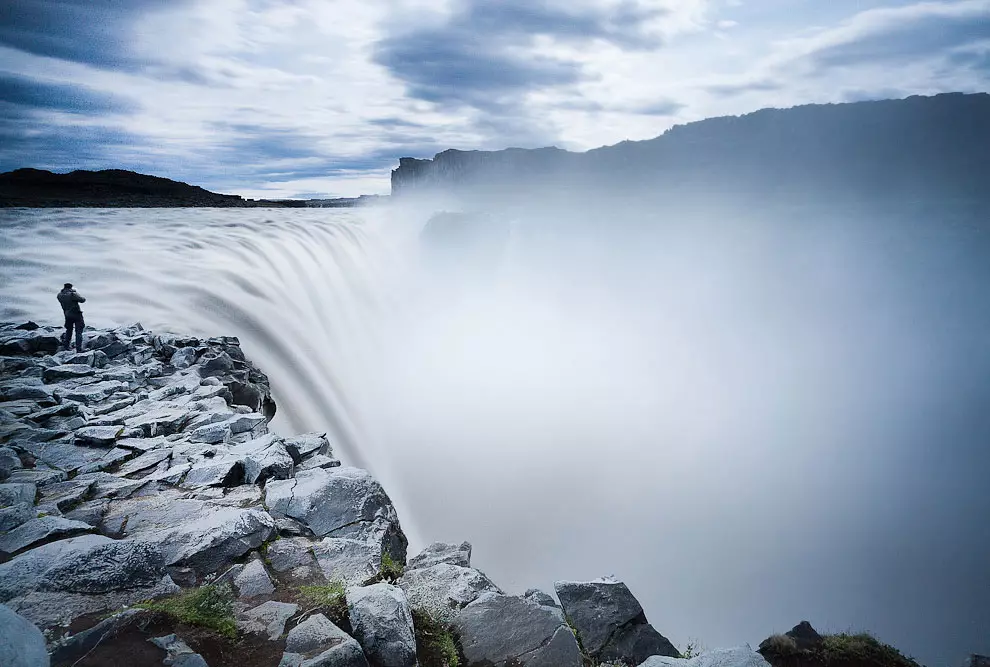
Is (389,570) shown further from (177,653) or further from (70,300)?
(70,300)

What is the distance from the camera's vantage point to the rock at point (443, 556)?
238 inches

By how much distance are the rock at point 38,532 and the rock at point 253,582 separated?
170cm

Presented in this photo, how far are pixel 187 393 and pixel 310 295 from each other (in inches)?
456

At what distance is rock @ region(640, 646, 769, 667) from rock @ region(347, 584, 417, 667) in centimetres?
215

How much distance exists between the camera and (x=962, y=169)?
68.4 meters

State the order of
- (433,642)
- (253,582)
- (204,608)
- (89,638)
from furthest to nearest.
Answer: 1. (253,582)
2. (433,642)
3. (204,608)
4. (89,638)

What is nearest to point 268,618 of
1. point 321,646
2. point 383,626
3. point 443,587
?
point 321,646

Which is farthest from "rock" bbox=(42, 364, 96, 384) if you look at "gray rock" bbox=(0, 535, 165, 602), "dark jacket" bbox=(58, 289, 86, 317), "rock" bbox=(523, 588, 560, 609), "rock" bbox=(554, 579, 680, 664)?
"rock" bbox=(554, 579, 680, 664)

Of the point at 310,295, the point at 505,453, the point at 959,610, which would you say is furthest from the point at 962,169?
the point at 310,295

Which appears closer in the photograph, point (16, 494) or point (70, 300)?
point (16, 494)

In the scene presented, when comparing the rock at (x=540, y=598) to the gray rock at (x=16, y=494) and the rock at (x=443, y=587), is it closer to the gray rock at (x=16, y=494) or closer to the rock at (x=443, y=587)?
the rock at (x=443, y=587)

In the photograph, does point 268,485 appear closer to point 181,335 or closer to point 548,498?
point 181,335

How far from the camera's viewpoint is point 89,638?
3365 mm

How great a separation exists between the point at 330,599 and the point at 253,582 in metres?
0.79
